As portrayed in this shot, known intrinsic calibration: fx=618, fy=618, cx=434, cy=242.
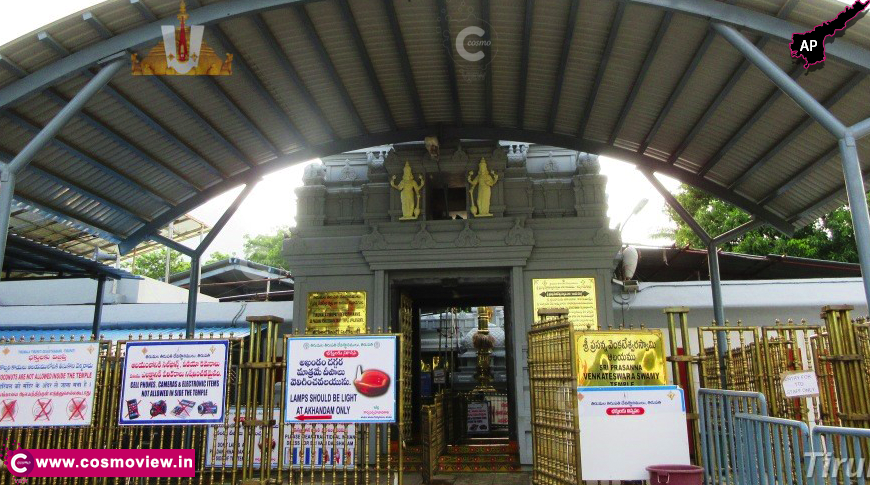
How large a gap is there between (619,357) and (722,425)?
142cm

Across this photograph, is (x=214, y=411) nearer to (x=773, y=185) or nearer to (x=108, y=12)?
(x=108, y=12)

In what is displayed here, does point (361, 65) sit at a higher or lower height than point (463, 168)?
higher

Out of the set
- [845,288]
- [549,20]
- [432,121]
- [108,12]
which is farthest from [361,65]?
[845,288]

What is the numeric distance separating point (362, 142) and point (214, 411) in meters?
7.93

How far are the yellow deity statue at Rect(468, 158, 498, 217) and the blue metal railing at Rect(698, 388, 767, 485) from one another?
693 centimetres

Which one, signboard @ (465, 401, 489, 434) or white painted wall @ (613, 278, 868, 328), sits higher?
white painted wall @ (613, 278, 868, 328)

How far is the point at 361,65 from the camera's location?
11852 millimetres

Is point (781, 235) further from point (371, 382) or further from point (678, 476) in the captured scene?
point (371, 382)

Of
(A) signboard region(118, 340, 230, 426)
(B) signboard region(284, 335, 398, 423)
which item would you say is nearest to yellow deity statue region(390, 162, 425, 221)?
(B) signboard region(284, 335, 398, 423)

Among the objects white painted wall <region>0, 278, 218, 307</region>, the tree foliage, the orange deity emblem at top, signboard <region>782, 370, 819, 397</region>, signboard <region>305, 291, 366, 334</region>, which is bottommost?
signboard <region>782, 370, 819, 397</region>

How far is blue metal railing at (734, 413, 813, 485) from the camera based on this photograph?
5.74 m

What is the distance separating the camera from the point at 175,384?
8.12 m

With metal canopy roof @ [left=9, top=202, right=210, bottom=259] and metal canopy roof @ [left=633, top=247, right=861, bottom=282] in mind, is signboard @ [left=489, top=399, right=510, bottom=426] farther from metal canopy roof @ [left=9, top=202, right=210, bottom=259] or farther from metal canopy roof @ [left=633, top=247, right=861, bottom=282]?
metal canopy roof @ [left=9, top=202, right=210, bottom=259]

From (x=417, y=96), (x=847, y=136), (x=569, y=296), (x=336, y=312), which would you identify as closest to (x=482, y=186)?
(x=417, y=96)
